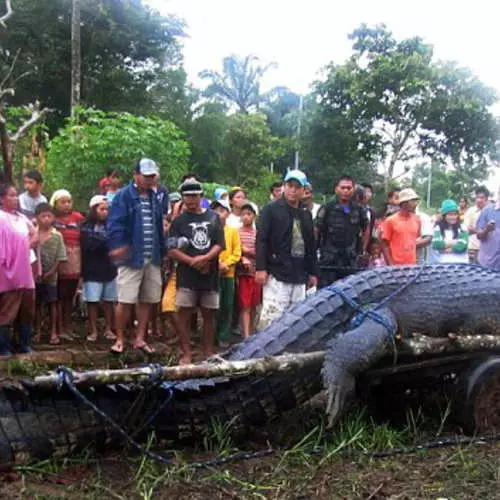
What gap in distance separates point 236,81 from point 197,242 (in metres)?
33.8

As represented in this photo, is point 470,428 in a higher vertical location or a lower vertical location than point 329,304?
lower

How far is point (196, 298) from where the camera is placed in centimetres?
564

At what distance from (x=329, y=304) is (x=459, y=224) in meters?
3.86

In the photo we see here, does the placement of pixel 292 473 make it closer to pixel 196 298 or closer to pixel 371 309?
pixel 371 309

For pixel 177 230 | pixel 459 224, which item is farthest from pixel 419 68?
pixel 177 230

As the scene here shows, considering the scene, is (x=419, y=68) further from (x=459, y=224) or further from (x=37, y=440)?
(x=37, y=440)

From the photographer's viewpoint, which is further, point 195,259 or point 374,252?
point 374,252

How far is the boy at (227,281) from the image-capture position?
6.47 metres

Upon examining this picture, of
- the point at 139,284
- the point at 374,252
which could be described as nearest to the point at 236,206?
the point at 374,252

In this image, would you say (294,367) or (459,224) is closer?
(294,367)

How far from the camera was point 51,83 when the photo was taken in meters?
23.8

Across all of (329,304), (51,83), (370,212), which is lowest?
(329,304)

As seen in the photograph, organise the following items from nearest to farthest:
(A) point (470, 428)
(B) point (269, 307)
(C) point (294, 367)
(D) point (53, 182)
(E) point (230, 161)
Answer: (C) point (294, 367) → (A) point (470, 428) → (B) point (269, 307) → (D) point (53, 182) → (E) point (230, 161)

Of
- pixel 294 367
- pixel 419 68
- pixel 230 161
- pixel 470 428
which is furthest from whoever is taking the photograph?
pixel 230 161
